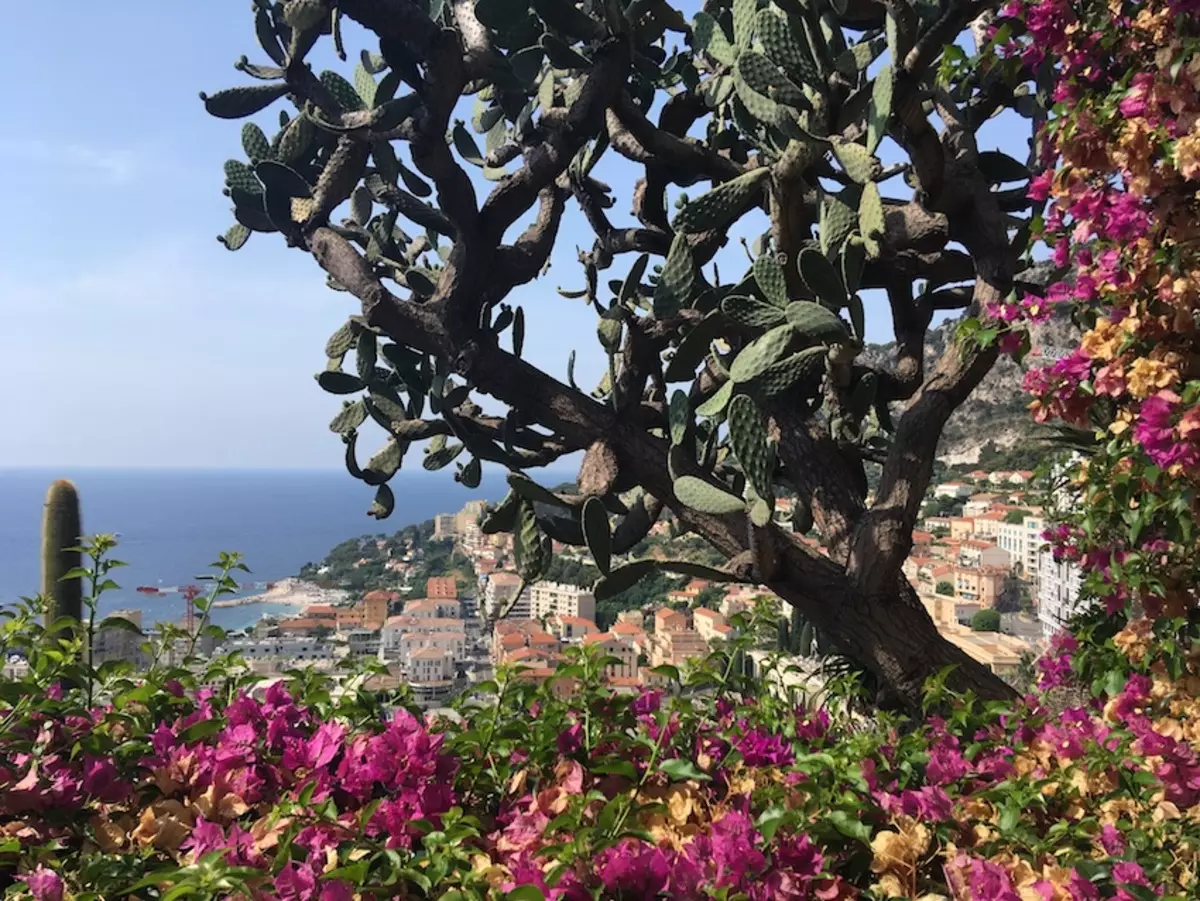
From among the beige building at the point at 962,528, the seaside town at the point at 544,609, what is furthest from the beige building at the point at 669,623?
the beige building at the point at 962,528

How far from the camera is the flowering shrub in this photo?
2.72ft

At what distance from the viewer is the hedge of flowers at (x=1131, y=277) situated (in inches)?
48.4

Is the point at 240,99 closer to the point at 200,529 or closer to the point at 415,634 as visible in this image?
the point at 415,634

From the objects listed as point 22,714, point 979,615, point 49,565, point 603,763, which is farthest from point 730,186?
point 979,615

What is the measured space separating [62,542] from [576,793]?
83.8 inches

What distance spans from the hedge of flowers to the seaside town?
434 mm

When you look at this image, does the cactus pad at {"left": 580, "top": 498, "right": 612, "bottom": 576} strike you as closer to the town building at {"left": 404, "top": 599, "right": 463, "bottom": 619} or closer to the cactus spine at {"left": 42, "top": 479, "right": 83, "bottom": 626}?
the cactus spine at {"left": 42, "top": 479, "right": 83, "bottom": 626}

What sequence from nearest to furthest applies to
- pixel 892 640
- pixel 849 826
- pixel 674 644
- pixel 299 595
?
pixel 849 826, pixel 892 640, pixel 674 644, pixel 299 595

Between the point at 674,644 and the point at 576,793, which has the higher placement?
the point at 576,793

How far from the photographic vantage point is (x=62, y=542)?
2465 mm

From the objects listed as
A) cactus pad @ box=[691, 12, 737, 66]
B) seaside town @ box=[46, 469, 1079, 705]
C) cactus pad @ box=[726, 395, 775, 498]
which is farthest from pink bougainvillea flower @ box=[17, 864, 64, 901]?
cactus pad @ box=[691, 12, 737, 66]

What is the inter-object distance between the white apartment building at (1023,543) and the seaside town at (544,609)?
8 cm

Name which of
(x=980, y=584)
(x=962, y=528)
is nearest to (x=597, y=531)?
(x=980, y=584)

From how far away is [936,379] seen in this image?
2.08 metres
